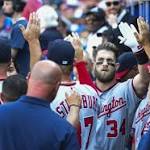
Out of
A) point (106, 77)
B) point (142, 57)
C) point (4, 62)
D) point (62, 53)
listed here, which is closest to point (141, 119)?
point (142, 57)

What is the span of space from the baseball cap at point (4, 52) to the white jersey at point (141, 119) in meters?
1.42

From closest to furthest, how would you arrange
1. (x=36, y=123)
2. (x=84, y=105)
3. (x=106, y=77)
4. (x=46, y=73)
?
(x=36, y=123), (x=46, y=73), (x=84, y=105), (x=106, y=77)

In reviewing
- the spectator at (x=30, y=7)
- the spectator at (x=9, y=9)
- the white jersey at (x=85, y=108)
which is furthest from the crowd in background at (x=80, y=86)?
the spectator at (x=9, y=9)

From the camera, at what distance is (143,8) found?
12.5 metres

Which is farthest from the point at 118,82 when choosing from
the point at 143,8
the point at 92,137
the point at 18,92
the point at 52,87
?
the point at 143,8

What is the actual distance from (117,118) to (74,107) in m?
1.43

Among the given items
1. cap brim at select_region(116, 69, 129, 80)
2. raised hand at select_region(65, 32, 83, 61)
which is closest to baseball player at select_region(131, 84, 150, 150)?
raised hand at select_region(65, 32, 83, 61)

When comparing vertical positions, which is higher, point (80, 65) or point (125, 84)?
point (80, 65)

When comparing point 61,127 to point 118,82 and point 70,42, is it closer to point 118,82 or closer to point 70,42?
point 70,42

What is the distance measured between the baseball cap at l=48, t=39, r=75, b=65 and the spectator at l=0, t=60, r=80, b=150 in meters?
1.50

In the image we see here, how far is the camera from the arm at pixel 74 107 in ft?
23.8

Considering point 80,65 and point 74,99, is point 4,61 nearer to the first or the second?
point 80,65

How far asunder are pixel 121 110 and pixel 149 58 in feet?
3.29

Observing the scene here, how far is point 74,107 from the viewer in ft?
24.0
